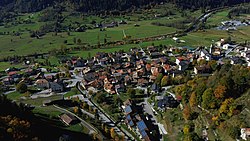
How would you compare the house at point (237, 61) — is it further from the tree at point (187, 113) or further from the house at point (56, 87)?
the house at point (56, 87)

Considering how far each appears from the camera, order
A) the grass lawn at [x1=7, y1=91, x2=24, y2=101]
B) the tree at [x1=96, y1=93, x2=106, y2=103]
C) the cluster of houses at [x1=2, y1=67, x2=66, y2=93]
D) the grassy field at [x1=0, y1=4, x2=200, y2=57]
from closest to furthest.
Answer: the tree at [x1=96, y1=93, x2=106, y2=103]
the grass lawn at [x1=7, y1=91, x2=24, y2=101]
the cluster of houses at [x1=2, y1=67, x2=66, y2=93]
the grassy field at [x1=0, y1=4, x2=200, y2=57]

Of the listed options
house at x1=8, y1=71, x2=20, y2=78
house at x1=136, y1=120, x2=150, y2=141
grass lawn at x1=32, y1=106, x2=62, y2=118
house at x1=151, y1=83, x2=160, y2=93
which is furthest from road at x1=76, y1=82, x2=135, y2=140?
house at x1=8, y1=71, x2=20, y2=78

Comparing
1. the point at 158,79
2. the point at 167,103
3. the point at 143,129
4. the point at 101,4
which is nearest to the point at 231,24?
the point at 101,4

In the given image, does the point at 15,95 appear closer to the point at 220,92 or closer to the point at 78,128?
the point at 78,128

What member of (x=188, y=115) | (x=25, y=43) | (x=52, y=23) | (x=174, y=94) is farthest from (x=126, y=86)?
(x=52, y=23)

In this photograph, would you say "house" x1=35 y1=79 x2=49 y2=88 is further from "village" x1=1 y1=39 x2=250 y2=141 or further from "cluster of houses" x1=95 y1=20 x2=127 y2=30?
"cluster of houses" x1=95 y1=20 x2=127 y2=30

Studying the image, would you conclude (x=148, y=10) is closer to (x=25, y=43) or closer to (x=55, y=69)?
(x=25, y=43)
